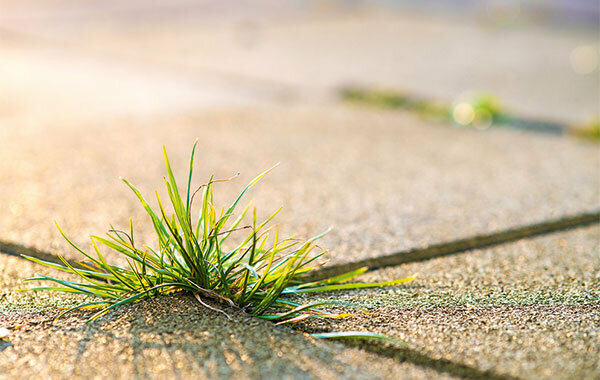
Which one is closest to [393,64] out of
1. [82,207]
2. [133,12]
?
[82,207]

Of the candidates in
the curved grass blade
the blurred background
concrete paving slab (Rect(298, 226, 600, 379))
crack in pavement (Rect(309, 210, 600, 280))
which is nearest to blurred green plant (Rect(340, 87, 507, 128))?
the blurred background

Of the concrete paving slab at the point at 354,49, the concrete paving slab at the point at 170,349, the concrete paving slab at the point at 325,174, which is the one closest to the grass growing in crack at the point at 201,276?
the concrete paving slab at the point at 170,349

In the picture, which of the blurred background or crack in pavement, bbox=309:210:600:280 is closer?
crack in pavement, bbox=309:210:600:280

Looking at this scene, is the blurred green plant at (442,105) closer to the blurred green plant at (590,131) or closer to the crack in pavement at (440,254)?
the blurred green plant at (590,131)

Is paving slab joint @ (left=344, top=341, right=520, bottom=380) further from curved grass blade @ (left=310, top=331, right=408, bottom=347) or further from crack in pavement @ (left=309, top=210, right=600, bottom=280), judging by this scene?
→ crack in pavement @ (left=309, top=210, right=600, bottom=280)

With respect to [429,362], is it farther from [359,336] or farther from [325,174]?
[325,174]

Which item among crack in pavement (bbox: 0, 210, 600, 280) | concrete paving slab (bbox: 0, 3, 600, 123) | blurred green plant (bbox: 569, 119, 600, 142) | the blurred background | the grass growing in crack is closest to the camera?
the grass growing in crack

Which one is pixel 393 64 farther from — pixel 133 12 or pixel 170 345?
pixel 133 12
